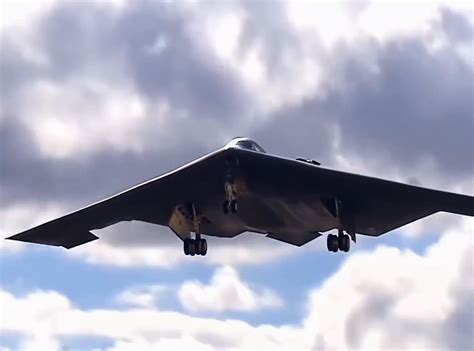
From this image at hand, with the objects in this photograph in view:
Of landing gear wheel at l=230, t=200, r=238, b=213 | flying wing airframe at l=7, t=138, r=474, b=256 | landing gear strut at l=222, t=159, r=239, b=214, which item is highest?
flying wing airframe at l=7, t=138, r=474, b=256

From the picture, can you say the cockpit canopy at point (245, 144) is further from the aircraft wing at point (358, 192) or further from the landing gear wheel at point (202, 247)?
the landing gear wheel at point (202, 247)

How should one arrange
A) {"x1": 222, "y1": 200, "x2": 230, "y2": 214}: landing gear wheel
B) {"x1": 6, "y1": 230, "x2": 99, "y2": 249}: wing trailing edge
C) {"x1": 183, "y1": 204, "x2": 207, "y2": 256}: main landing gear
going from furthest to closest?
{"x1": 6, "y1": 230, "x2": 99, "y2": 249}: wing trailing edge < {"x1": 183, "y1": 204, "x2": 207, "y2": 256}: main landing gear < {"x1": 222, "y1": 200, "x2": 230, "y2": 214}: landing gear wheel

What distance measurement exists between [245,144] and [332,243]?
8419 mm

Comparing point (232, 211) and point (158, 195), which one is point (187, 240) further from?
point (232, 211)

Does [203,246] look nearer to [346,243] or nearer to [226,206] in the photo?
[346,243]

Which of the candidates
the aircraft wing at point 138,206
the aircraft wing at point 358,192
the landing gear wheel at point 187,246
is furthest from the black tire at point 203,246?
the aircraft wing at point 358,192

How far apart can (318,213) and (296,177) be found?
3.96m

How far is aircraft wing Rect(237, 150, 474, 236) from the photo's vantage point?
197 feet

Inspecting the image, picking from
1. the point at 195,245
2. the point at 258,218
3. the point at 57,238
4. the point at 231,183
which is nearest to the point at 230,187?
the point at 231,183

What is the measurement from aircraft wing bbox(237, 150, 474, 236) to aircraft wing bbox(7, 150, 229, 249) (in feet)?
6.45

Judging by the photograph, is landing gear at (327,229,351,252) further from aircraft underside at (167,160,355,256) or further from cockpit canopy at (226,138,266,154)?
cockpit canopy at (226,138,266,154)

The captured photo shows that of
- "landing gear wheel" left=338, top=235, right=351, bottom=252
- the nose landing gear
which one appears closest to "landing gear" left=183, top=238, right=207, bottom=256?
the nose landing gear

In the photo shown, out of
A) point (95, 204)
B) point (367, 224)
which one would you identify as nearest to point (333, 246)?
point (367, 224)

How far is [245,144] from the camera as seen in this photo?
60.7 metres
